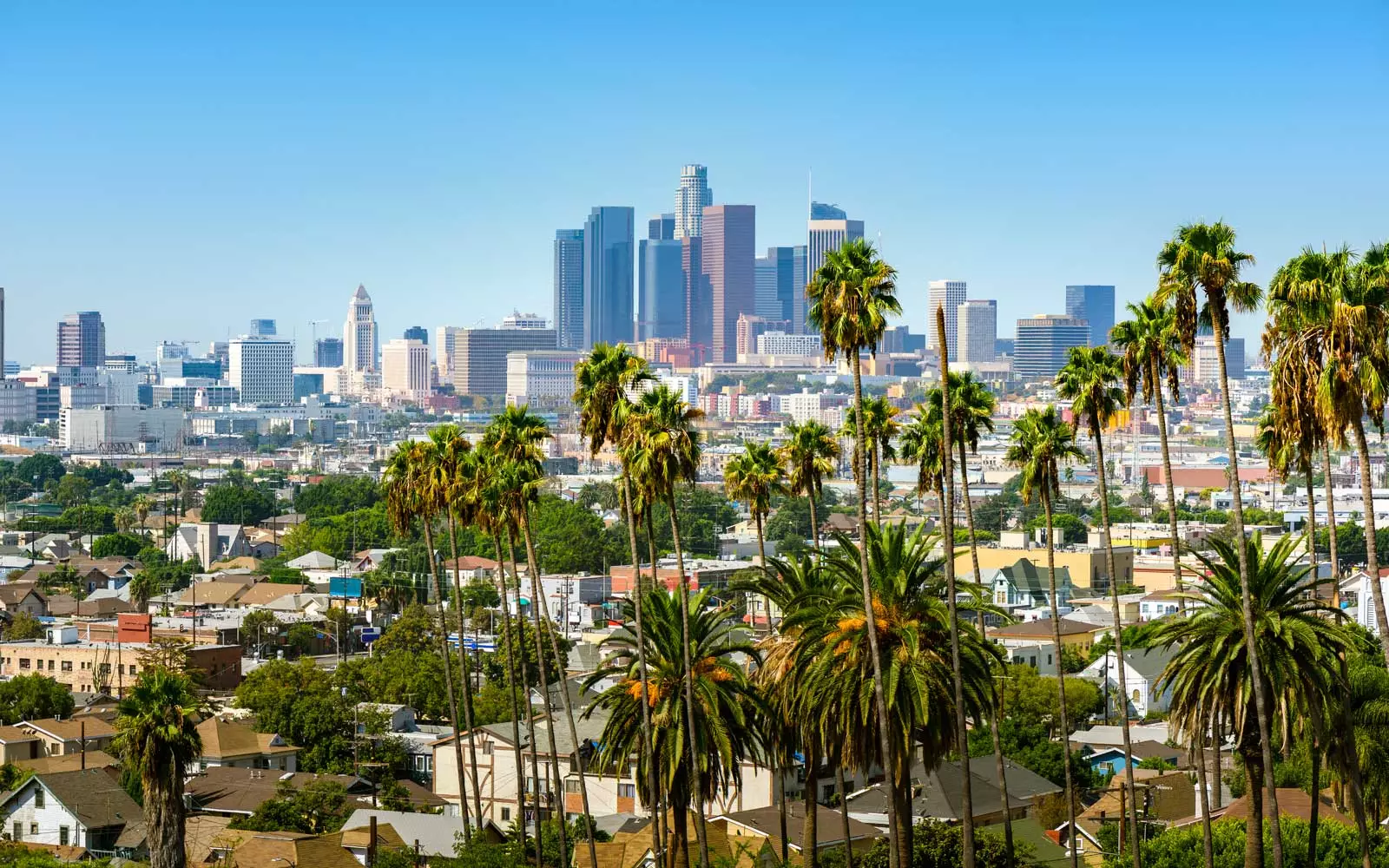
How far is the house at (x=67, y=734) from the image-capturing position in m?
57.3

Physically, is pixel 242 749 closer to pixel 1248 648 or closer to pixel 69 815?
pixel 69 815

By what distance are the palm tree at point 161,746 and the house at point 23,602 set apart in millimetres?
64084

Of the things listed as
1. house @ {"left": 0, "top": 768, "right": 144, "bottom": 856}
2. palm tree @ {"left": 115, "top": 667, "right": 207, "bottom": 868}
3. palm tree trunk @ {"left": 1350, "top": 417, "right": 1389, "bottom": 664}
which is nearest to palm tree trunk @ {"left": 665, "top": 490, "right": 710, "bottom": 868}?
palm tree @ {"left": 115, "top": 667, "right": 207, "bottom": 868}

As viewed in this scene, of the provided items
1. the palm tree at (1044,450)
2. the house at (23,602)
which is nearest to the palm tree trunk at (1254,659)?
the palm tree at (1044,450)

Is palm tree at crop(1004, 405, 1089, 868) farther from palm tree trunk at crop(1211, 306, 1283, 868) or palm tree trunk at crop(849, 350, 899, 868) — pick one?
palm tree trunk at crop(849, 350, 899, 868)

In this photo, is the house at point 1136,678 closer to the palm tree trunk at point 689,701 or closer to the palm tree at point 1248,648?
the palm tree trunk at point 689,701

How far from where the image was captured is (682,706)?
30312 mm

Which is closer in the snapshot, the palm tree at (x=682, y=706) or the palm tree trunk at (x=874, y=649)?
the palm tree trunk at (x=874, y=649)

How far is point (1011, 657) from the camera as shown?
77812 millimetres

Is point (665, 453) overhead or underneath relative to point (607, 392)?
underneath

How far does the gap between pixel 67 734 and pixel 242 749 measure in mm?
6489

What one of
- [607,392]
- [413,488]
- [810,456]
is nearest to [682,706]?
[607,392]

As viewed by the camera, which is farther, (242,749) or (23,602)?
(23,602)

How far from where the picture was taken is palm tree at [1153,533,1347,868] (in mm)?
27453
